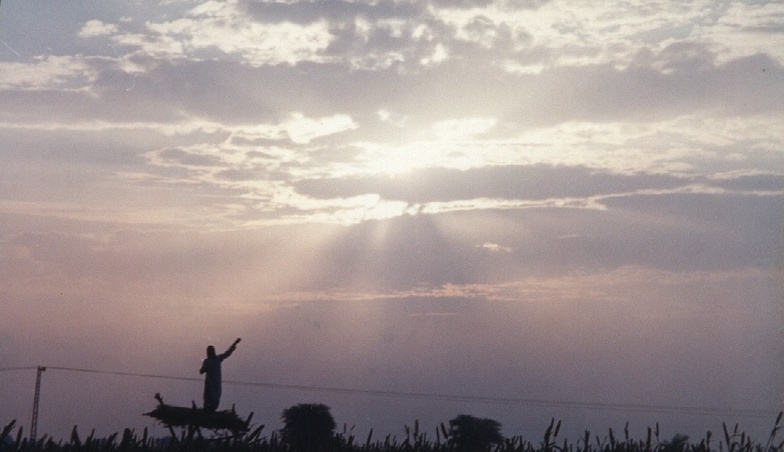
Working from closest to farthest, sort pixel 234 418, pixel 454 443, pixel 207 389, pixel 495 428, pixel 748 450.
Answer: pixel 748 450
pixel 454 443
pixel 234 418
pixel 207 389
pixel 495 428

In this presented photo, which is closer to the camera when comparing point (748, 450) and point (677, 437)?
point (748, 450)

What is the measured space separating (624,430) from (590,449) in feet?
5.75

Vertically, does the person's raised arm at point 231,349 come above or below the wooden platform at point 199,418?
above

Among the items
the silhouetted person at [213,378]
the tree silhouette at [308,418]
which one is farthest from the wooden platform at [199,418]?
the tree silhouette at [308,418]

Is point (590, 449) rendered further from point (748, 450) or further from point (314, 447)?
point (314, 447)

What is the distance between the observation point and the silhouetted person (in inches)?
1088

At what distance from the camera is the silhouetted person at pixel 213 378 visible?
27.6 meters

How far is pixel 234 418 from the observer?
25469mm

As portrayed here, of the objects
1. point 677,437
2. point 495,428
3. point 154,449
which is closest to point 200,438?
point 154,449

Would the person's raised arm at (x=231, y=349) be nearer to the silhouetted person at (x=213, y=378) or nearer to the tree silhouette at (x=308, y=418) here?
the silhouetted person at (x=213, y=378)

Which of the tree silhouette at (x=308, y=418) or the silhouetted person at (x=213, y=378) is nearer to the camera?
the silhouetted person at (x=213, y=378)

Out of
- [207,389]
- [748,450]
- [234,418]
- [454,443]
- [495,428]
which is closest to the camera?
[748,450]

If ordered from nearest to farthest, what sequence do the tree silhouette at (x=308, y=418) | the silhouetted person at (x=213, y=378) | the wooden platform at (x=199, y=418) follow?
the wooden platform at (x=199, y=418)
the silhouetted person at (x=213, y=378)
the tree silhouette at (x=308, y=418)

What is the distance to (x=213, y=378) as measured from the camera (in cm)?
2778
